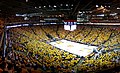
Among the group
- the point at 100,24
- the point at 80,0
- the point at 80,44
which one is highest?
the point at 80,0

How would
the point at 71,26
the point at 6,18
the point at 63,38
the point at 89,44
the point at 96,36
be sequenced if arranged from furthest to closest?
the point at 63,38, the point at 96,36, the point at 89,44, the point at 6,18, the point at 71,26

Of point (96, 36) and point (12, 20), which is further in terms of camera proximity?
point (96, 36)

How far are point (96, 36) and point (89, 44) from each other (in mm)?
2260

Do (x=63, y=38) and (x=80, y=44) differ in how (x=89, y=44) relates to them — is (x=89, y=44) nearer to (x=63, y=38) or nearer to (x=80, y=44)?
(x=80, y=44)

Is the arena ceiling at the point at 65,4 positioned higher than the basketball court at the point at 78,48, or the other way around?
the arena ceiling at the point at 65,4

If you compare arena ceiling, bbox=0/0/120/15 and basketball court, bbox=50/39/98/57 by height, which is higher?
arena ceiling, bbox=0/0/120/15

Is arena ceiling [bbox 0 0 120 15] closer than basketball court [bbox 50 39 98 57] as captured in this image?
Yes

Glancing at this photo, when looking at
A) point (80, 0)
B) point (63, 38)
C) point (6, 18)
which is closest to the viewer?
point (80, 0)

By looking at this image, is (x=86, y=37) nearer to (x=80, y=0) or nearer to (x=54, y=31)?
(x=54, y=31)

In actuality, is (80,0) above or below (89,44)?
above

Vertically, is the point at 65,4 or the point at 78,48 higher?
the point at 65,4

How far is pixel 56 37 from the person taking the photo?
21.7m

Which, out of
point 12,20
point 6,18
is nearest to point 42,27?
point 12,20

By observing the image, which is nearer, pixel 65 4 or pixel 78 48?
pixel 65 4
